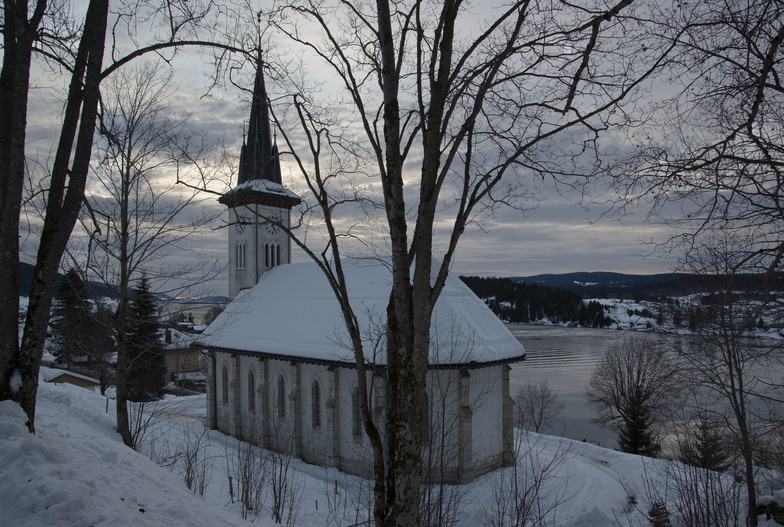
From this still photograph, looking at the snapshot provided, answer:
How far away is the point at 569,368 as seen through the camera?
45.5 m

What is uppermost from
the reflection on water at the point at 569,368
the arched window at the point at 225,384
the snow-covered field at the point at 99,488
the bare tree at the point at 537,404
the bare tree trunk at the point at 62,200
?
the bare tree trunk at the point at 62,200

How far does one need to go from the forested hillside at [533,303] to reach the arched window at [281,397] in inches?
2307

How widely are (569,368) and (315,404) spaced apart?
35122 millimetres

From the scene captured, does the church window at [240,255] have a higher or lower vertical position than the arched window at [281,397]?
higher

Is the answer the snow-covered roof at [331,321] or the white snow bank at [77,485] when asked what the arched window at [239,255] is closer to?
the snow-covered roof at [331,321]

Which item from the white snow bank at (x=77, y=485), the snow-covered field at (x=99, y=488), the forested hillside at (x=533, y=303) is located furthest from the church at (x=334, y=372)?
the forested hillside at (x=533, y=303)

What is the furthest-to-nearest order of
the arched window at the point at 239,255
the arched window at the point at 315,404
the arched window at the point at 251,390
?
the arched window at the point at 239,255, the arched window at the point at 251,390, the arched window at the point at 315,404

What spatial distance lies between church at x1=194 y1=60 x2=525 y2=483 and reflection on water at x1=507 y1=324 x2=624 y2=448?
3009 mm

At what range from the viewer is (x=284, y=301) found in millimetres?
21469

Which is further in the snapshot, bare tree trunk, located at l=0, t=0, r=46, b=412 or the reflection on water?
the reflection on water

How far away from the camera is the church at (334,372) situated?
47.0 feet

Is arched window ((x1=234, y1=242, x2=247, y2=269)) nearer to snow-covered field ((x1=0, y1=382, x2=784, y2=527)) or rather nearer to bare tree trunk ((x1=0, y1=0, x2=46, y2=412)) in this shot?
snow-covered field ((x1=0, y1=382, x2=784, y2=527))

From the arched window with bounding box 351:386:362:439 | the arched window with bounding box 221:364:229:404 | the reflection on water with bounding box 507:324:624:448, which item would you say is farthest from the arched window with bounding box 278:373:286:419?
the reflection on water with bounding box 507:324:624:448

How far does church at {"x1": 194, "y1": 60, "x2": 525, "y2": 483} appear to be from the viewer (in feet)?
47.0
